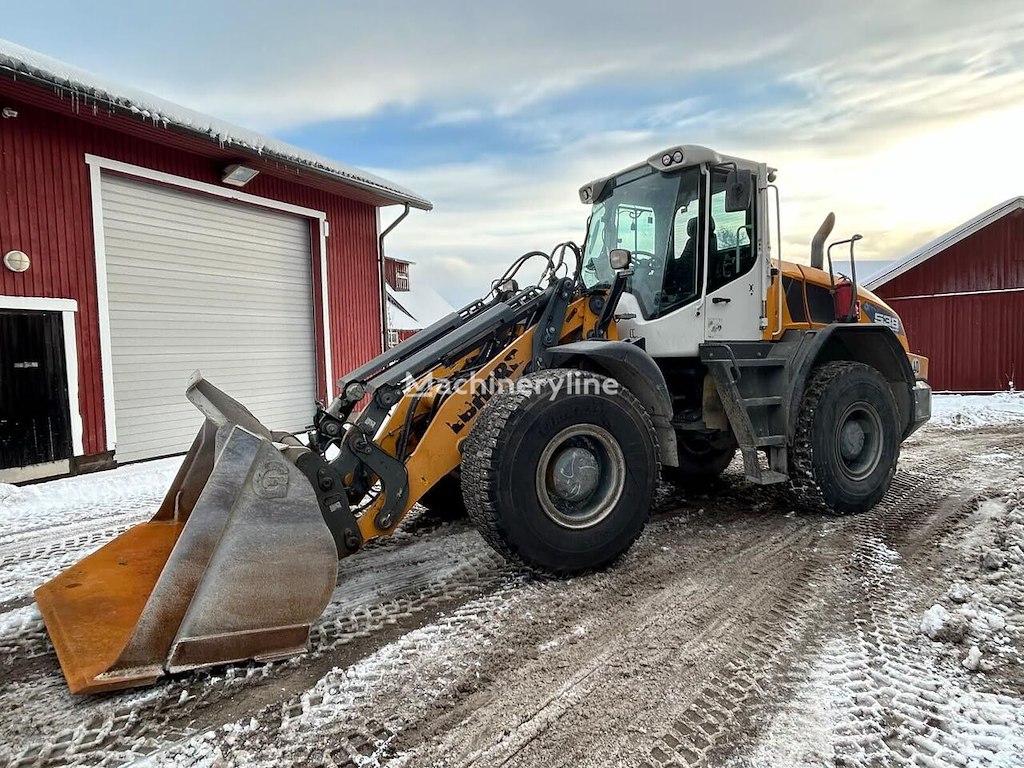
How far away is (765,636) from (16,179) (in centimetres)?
869

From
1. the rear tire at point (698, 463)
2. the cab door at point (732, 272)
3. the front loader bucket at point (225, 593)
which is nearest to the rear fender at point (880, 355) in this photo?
the cab door at point (732, 272)

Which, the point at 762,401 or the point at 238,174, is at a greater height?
the point at 238,174

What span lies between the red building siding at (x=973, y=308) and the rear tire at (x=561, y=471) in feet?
53.4

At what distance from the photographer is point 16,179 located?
7004 mm

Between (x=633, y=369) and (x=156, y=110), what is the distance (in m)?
6.92

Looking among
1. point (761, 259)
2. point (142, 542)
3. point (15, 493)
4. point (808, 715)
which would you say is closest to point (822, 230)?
point (761, 259)

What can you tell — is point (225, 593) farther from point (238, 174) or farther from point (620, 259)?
point (238, 174)

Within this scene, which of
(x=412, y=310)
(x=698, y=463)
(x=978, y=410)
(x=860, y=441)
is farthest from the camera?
(x=412, y=310)

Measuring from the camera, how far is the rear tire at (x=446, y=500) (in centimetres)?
468

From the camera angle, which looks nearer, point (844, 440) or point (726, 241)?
point (726, 241)

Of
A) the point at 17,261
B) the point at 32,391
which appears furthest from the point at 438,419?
the point at 17,261

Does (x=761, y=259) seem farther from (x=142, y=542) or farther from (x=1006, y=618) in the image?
(x=142, y=542)

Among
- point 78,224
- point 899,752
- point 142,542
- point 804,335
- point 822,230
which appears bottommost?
point 899,752

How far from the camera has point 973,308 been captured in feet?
51.8
